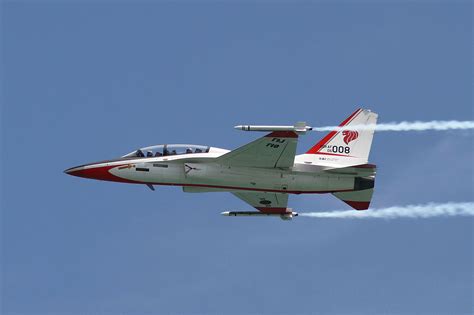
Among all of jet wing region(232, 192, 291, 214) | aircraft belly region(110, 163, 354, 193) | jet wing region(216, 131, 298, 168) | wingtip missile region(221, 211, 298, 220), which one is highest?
jet wing region(216, 131, 298, 168)

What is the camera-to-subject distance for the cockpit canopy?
164 feet

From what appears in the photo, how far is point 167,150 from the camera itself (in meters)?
50.4

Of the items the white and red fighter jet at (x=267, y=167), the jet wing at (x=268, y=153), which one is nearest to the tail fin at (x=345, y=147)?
the white and red fighter jet at (x=267, y=167)

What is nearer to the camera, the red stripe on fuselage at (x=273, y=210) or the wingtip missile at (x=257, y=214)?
the wingtip missile at (x=257, y=214)

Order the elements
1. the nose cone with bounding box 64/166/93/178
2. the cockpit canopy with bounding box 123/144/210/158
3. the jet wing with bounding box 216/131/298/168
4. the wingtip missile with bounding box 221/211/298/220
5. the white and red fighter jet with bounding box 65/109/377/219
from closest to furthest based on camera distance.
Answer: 1. the jet wing with bounding box 216/131/298/168
2. the white and red fighter jet with bounding box 65/109/377/219
3. the cockpit canopy with bounding box 123/144/210/158
4. the nose cone with bounding box 64/166/93/178
5. the wingtip missile with bounding box 221/211/298/220

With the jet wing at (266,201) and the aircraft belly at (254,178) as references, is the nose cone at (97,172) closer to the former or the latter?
the aircraft belly at (254,178)

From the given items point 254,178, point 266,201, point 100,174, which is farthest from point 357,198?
point 100,174

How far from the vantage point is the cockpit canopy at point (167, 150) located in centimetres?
5009

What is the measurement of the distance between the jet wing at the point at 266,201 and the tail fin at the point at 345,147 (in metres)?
3.36

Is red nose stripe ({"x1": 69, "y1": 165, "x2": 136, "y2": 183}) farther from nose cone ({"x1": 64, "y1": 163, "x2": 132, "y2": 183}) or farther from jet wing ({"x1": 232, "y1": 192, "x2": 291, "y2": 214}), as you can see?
jet wing ({"x1": 232, "y1": 192, "x2": 291, "y2": 214})

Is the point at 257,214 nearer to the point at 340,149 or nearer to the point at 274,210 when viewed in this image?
the point at 274,210

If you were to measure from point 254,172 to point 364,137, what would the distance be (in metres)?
5.38

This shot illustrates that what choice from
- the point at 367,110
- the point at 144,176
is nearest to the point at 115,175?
the point at 144,176

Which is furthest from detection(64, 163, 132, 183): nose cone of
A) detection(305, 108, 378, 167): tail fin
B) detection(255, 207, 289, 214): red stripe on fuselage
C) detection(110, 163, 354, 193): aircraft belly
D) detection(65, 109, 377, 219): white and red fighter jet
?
detection(305, 108, 378, 167): tail fin
